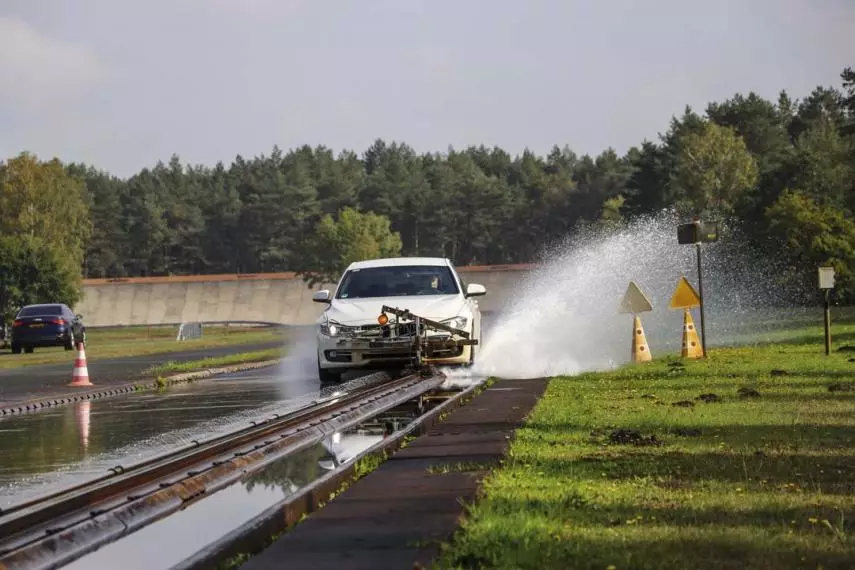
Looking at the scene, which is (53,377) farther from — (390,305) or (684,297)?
(684,297)

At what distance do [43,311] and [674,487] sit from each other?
144 feet

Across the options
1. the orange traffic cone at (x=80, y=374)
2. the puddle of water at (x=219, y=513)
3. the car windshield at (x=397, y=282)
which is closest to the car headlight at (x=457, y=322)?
the car windshield at (x=397, y=282)

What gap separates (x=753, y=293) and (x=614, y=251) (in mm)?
21486

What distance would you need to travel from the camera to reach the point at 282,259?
6142 inches

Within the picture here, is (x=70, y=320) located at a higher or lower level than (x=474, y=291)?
lower

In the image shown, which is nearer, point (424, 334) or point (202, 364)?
point (424, 334)

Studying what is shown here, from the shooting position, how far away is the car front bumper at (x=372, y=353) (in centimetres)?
2112

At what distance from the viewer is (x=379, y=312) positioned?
21.3 metres

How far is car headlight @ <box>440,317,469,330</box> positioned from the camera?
21391mm

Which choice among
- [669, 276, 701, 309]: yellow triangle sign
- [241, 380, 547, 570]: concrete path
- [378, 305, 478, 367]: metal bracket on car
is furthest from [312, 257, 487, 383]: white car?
[241, 380, 547, 570]: concrete path

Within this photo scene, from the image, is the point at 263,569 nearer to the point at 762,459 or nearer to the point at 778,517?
the point at 778,517

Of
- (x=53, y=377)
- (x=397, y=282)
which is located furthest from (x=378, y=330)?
(x=53, y=377)

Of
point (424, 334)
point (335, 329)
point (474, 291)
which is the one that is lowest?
point (424, 334)

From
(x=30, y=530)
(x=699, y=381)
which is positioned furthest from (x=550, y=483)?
(x=699, y=381)
